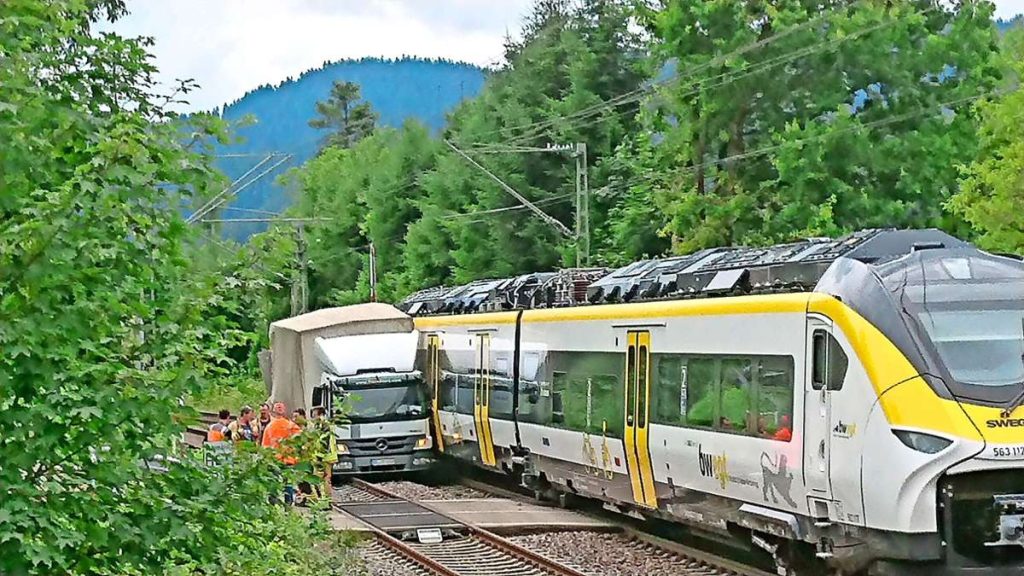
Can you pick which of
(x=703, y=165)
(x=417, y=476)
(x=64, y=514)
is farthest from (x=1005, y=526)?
(x=703, y=165)

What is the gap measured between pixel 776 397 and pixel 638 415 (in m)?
3.63

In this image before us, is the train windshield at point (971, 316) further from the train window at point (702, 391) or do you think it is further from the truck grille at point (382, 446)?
the truck grille at point (382, 446)

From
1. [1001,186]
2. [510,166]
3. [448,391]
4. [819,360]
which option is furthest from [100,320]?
[510,166]

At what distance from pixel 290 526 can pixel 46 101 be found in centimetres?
876

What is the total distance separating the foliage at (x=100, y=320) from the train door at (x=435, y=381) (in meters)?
20.3

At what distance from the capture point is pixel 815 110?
127 ft

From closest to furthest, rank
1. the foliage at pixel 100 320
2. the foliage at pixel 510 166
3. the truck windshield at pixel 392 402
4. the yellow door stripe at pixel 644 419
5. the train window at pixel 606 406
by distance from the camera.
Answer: the foliage at pixel 100 320 < the yellow door stripe at pixel 644 419 < the train window at pixel 606 406 < the truck windshield at pixel 392 402 < the foliage at pixel 510 166

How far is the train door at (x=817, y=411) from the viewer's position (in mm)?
13523

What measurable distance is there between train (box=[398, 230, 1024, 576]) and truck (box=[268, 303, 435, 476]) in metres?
6.30

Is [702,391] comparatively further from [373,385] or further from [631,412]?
[373,385]

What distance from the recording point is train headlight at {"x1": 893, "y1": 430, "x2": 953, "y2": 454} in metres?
12.4

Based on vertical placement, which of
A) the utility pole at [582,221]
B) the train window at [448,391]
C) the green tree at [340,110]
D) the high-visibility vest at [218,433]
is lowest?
the high-visibility vest at [218,433]

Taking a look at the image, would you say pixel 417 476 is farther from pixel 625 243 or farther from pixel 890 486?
pixel 625 243

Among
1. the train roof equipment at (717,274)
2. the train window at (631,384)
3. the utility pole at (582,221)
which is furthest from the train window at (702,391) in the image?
the utility pole at (582,221)
